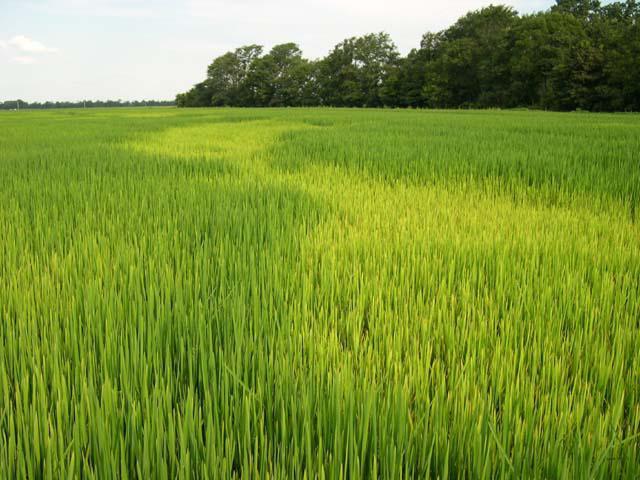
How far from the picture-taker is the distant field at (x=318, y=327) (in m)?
0.65

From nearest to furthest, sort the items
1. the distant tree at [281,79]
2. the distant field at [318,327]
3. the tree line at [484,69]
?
the distant field at [318,327] → the tree line at [484,69] → the distant tree at [281,79]

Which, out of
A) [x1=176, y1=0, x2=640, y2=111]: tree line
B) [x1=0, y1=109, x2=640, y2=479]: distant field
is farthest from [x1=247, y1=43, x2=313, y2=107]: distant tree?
[x1=0, y1=109, x2=640, y2=479]: distant field

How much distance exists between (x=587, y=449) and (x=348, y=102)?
50.7 metres

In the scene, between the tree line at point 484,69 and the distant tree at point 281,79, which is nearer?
the tree line at point 484,69

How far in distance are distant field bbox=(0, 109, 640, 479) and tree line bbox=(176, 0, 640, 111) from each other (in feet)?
103

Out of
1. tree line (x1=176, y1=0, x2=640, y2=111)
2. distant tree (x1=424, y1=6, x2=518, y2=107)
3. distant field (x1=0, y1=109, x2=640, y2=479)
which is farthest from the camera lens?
distant tree (x1=424, y1=6, x2=518, y2=107)

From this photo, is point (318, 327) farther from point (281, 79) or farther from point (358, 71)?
point (281, 79)

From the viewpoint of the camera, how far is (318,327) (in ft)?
3.71

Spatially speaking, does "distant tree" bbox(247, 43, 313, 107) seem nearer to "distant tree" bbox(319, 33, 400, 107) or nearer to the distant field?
"distant tree" bbox(319, 33, 400, 107)

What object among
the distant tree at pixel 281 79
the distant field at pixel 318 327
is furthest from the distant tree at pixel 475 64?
the distant field at pixel 318 327

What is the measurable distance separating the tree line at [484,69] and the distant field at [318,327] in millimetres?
31379

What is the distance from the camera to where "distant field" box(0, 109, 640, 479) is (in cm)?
65

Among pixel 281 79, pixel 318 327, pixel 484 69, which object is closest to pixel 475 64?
pixel 484 69

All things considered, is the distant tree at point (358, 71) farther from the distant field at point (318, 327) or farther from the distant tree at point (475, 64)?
the distant field at point (318, 327)
